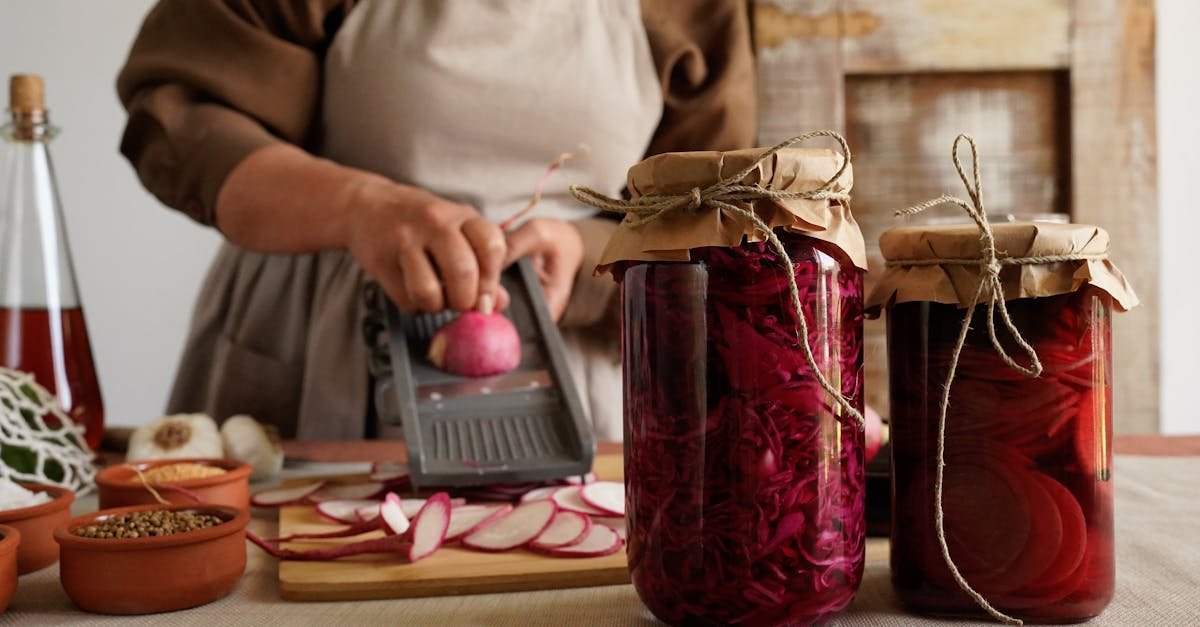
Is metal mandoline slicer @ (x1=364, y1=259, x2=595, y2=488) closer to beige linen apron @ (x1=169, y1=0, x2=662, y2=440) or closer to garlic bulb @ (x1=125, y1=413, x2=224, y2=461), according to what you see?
garlic bulb @ (x1=125, y1=413, x2=224, y2=461)

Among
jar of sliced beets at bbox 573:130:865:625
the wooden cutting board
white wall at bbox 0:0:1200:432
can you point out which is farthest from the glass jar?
white wall at bbox 0:0:1200:432

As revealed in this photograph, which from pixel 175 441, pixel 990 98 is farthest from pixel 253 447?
pixel 990 98

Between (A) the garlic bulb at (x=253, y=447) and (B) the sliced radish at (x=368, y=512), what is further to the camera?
(A) the garlic bulb at (x=253, y=447)

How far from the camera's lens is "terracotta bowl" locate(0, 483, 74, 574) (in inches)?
26.8

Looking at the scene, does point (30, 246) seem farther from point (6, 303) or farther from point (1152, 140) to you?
point (1152, 140)

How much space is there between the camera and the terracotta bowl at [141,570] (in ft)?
1.94

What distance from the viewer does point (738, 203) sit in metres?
0.49

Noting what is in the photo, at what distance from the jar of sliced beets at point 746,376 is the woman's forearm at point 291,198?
67cm

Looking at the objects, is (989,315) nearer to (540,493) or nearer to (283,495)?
(540,493)

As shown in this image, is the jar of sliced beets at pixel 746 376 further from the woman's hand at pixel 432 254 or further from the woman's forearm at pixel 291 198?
the woman's forearm at pixel 291 198

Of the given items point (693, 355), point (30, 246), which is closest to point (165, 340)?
point (30, 246)

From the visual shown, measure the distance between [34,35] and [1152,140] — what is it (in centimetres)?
238

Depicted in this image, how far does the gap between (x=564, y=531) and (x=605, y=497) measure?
0.35 ft

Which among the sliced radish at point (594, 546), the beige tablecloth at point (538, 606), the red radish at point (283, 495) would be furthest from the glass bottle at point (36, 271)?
the sliced radish at point (594, 546)
